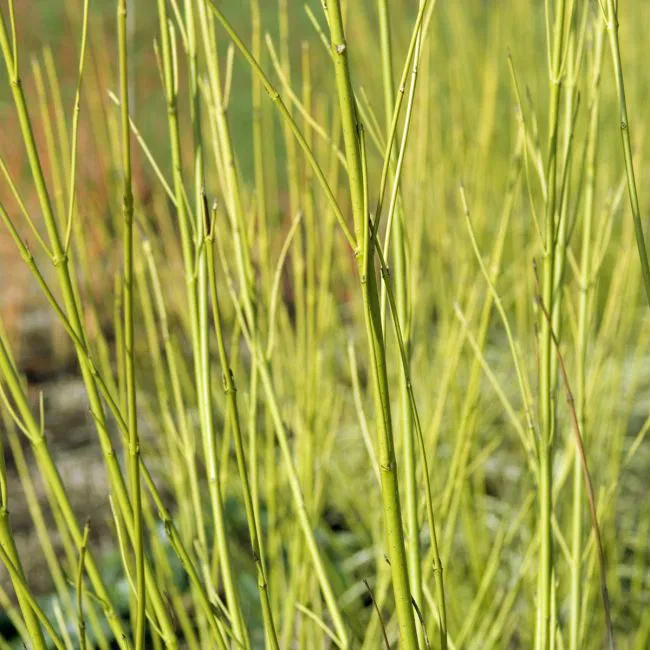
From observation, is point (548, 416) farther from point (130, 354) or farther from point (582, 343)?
point (130, 354)

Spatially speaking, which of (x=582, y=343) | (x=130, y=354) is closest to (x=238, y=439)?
(x=130, y=354)

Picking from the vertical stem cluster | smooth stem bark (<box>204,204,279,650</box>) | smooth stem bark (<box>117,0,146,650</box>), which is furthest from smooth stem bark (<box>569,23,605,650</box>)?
smooth stem bark (<box>117,0,146,650</box>)

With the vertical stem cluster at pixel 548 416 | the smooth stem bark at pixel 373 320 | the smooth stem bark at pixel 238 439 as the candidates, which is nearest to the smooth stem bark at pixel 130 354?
the smooth stem bark at pixel 238 439

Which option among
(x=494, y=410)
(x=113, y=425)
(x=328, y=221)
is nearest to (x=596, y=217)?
(x=494, y=410)

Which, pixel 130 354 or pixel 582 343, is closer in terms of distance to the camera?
pixel 130 354

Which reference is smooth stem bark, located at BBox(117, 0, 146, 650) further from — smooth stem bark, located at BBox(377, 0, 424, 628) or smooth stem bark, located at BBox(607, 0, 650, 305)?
smooth stem bark, located at BBox(607, 0, 650, 305)

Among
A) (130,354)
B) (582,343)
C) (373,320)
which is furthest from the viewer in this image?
(582,343)

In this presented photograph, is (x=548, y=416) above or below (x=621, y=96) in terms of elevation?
below

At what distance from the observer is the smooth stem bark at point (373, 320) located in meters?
0.52

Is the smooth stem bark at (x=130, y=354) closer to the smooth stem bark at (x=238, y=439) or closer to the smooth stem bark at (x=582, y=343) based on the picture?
the smooth stem bark at (x=238, y=439)

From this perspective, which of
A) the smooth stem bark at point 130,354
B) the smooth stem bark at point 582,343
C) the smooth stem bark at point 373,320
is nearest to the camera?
the smooth stem bark at point 373,320

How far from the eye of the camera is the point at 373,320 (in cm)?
55

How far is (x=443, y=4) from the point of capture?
366 centimetres

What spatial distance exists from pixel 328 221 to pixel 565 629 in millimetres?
862
